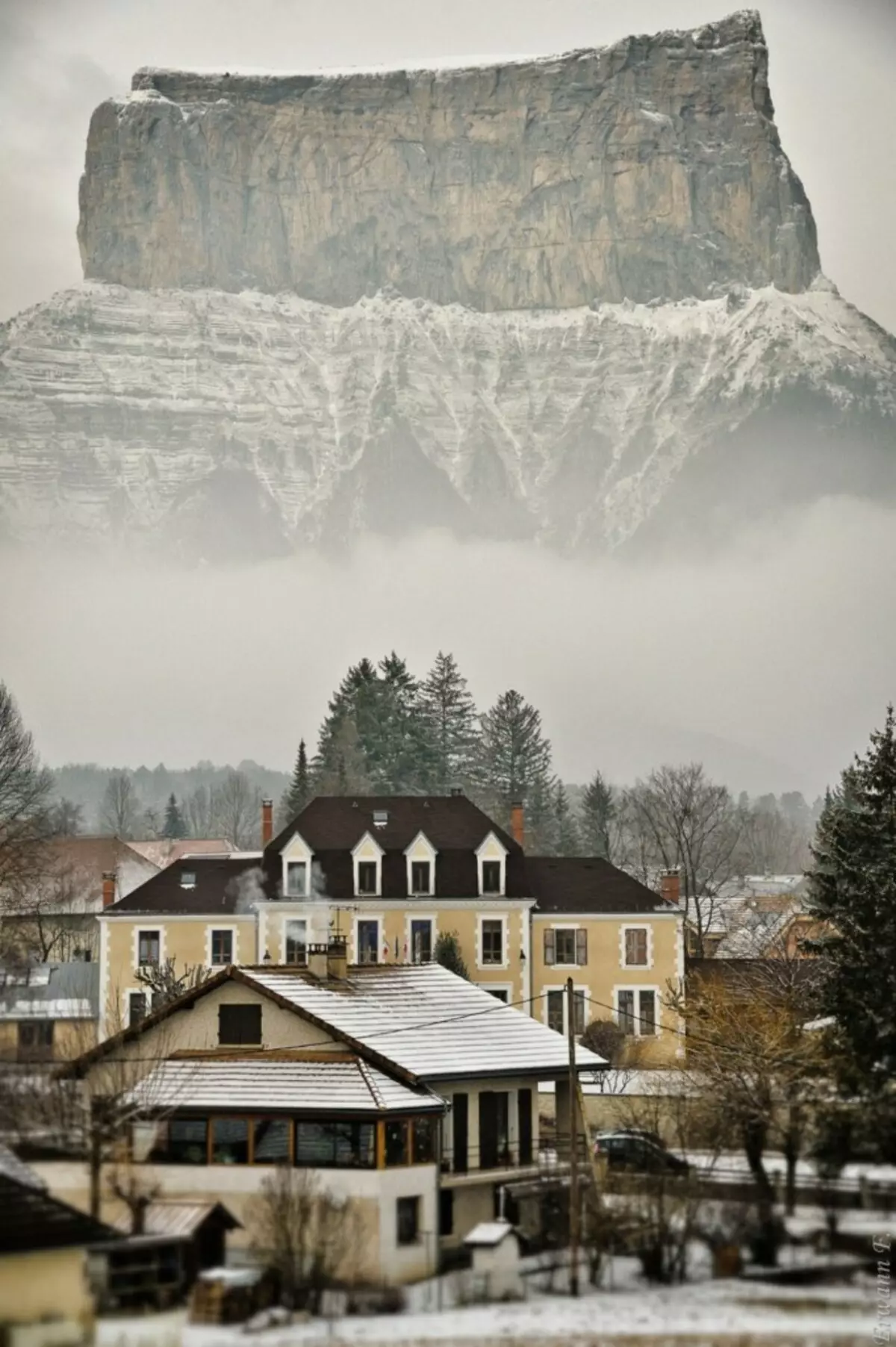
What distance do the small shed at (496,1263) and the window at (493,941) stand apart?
33.8m

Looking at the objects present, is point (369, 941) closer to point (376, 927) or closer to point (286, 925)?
point (376, 927)

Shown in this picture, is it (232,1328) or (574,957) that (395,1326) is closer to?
(232,1328)

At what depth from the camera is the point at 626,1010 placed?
6600 centimetres

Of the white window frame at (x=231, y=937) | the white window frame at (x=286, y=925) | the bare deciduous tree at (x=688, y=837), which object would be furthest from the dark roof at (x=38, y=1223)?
the bare deciduous tree at (x=688, y=837)

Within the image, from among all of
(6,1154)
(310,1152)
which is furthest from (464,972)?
(6,1154)

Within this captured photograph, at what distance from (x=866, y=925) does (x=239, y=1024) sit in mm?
11576

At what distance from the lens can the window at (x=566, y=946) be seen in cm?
6750

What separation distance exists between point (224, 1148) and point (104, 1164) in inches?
88.4

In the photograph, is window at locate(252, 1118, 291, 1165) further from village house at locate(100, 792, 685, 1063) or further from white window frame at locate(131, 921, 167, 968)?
white window frame at locate(131, 921, 167, 968)

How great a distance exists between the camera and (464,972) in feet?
217

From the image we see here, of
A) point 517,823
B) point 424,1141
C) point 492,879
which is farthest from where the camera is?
point 517,823

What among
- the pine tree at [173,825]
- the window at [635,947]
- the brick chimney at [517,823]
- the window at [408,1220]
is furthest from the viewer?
the pine tree at [173,825]

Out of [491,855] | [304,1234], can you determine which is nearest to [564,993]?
[491,855]

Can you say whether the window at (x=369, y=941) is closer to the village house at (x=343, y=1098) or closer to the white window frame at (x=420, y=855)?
the white window frame at (x=420, y=855)
